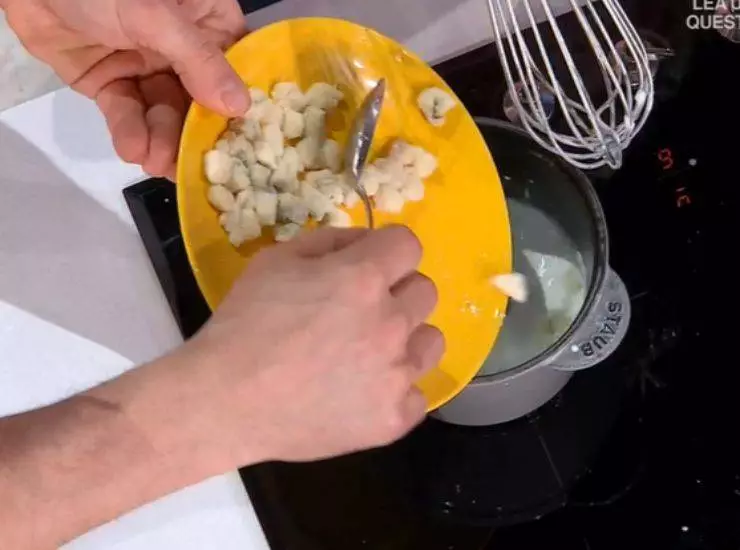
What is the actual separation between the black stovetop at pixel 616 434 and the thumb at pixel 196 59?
0.19 metres

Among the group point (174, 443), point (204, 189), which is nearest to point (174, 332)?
point (204, 189)

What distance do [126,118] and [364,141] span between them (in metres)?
0.18

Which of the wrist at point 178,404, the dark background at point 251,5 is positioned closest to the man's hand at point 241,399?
the wrist at point 178,404

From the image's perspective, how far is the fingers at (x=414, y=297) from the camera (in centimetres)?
49

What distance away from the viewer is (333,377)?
0.48 meters

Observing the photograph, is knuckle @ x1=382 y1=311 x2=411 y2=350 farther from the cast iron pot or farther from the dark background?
the dark background

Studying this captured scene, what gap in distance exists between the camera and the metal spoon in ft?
2.03

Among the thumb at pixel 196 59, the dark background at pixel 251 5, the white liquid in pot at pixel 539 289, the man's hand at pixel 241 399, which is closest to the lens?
the man's hand at pixel 241 399

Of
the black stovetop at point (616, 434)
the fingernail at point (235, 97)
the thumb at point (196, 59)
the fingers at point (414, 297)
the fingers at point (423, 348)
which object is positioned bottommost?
the black stovetop at point (616, 434)

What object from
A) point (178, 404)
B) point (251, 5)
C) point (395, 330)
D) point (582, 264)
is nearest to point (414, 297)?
point (395, 330)

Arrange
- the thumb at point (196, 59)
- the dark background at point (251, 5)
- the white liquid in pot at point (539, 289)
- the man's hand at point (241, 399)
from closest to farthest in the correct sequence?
the man's hand at point (241, 399)
the thumb at point (196, 59)
the white liquid in pot at point (539, 289)
the dark background at point (251, 5)

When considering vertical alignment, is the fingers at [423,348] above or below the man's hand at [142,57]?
below

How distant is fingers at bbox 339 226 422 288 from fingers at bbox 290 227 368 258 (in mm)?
11

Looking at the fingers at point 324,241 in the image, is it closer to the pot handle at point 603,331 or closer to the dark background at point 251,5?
the pot handle at point 603,331
